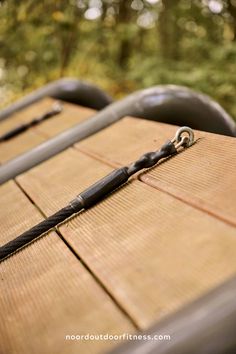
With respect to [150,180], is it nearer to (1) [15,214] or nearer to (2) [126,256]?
(2) [126,256]

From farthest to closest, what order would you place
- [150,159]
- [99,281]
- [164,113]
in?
1. [164,113]
2. [150,159]
3. [99,281]

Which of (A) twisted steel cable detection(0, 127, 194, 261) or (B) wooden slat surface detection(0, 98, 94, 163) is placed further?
(B) wooden slat surface detection(0, 98, 94, 163)

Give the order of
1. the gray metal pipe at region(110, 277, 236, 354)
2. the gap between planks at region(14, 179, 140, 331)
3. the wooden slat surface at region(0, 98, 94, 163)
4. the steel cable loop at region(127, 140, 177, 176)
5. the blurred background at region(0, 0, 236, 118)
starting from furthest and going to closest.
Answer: the blurred background at region(0, 0, 236, 118) < the wooden slat surface at region(0, 98, 94, 163) < the steel cable loop at region(127, 140, 177, 176) < the gap between planks at region(14, 179, 140, 331) < the gray metal pipe at region(110, 277, 236, 354)

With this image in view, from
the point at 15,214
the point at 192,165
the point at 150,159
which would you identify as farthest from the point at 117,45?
the point at 192,165

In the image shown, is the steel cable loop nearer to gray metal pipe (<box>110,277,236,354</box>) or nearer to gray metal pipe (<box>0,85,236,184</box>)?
gray metal pipe (<box>110,277,236,354</box>)

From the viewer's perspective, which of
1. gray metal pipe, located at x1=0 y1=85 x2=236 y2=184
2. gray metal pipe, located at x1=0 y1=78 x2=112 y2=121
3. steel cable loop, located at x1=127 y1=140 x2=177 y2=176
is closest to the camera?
steel cable loop, located at x1=127 y1=140 x2=177 y2=176

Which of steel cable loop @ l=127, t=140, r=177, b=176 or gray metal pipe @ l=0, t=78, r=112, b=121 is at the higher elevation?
steel cable loop @ l=127, t=140, r=177, b=176

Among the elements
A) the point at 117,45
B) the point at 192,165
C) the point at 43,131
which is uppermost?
the point at 192,165

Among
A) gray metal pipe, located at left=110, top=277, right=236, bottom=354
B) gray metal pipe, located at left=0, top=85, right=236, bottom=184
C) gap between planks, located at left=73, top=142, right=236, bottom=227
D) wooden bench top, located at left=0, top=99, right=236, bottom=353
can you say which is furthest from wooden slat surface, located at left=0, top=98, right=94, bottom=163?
gray metal pipe, located at left=110, top=277, right=236, bottom=354
